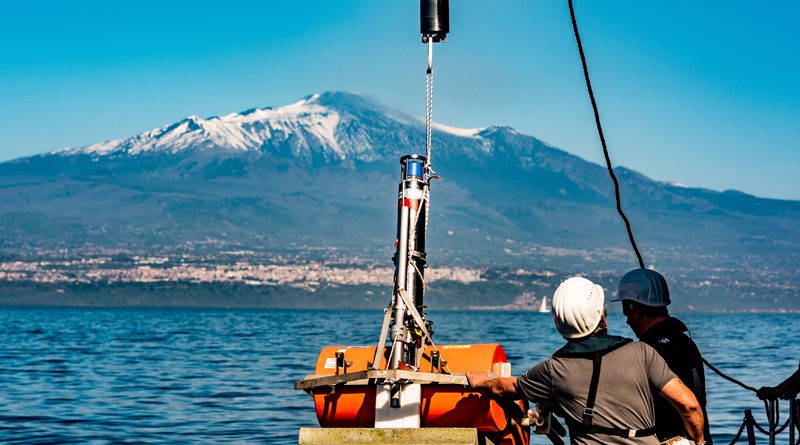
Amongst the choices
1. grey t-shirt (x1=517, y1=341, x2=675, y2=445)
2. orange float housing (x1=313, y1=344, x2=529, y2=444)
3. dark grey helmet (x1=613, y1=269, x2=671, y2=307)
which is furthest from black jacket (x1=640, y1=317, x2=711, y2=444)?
orange float housing (x1=313, y1=344, x2=529, y2=444)

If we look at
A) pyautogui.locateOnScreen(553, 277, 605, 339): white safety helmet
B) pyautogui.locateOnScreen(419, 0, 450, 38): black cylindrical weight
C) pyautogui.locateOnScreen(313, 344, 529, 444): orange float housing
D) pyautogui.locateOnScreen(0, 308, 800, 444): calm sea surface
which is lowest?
pyautogui.locateOnScreen(0, 308, 800, 444): calm sea surface

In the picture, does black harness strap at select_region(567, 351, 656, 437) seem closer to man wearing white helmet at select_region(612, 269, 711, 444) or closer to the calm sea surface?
man wearing white helmet at select_region(612, 269, 711, 444)

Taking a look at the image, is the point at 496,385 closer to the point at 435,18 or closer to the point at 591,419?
the point at 591,419

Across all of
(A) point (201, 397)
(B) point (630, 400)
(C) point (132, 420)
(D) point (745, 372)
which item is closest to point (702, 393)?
(B) point (630, 400)

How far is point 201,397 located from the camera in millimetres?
29469

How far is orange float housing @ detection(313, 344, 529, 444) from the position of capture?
8.97m

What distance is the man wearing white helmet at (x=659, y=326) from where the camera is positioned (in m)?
7.61

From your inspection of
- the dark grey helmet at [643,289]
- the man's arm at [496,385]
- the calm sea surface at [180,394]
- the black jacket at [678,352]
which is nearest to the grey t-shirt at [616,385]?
the man's arm at [496,385]

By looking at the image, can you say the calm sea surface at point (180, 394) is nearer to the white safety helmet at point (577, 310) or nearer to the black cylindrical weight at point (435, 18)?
the black cylindrical weight at point (435, 18)

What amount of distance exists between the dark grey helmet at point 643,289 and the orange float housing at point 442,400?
1.64 meters

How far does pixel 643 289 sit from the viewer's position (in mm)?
7688

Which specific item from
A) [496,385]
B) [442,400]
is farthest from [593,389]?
[442,400]

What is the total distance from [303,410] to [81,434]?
4892 mm

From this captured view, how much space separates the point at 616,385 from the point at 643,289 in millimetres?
1272
